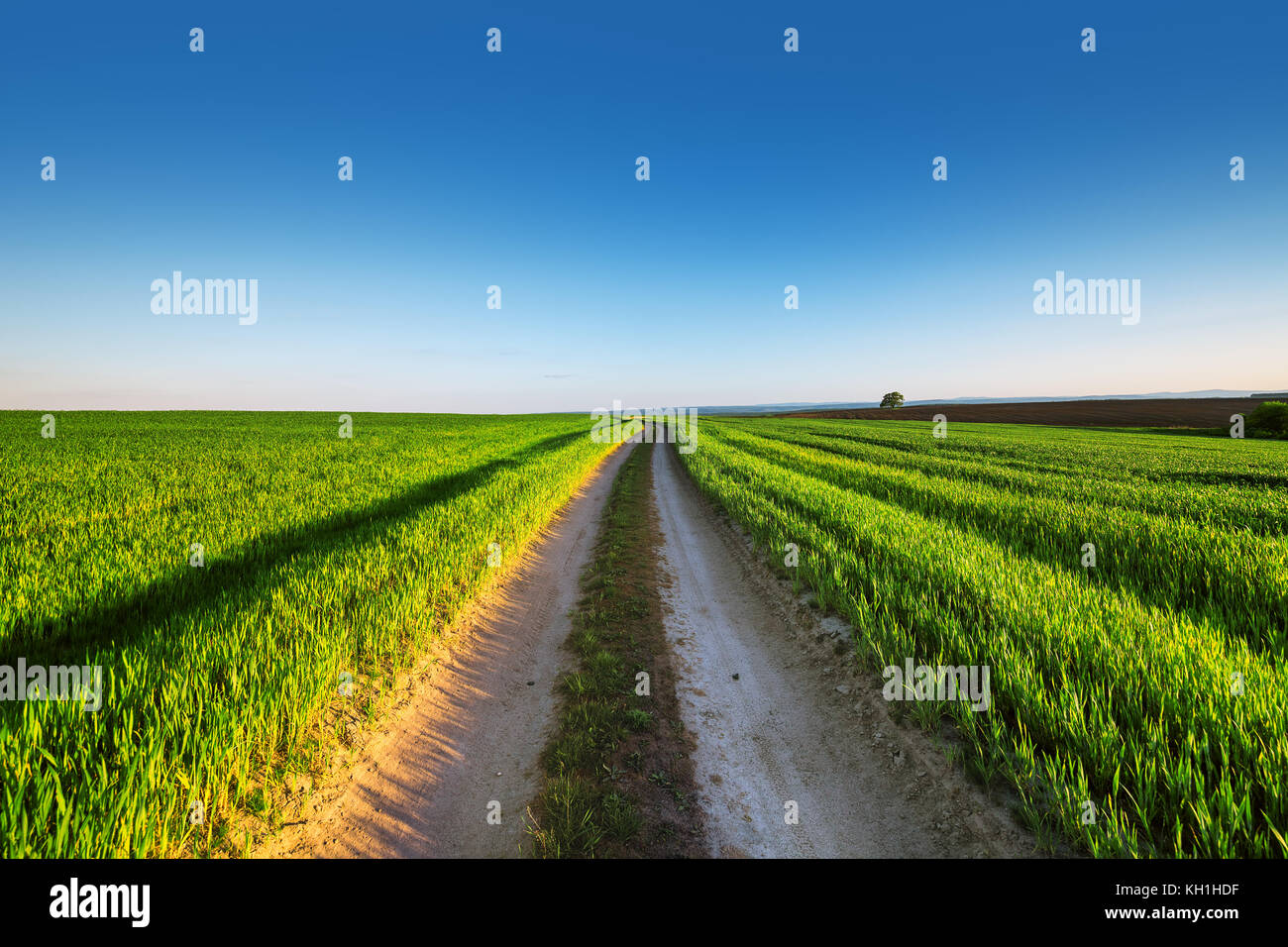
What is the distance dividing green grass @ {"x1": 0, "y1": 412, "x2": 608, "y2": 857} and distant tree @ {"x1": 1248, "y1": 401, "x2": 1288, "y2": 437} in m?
73.5

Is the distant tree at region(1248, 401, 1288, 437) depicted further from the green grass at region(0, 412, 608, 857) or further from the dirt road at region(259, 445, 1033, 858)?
the green grass at region(0, 412, 608, 857)

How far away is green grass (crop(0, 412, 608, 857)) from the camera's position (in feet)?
8.35

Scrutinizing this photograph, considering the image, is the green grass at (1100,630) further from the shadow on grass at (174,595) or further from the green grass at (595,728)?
the shadow on grass at (174,595)

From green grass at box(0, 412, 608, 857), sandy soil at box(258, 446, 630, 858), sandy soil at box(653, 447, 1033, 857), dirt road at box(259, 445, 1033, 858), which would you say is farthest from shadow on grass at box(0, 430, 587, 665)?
sandy soil at box(653, 447, 1033, 857)

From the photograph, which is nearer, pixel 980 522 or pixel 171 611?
pixel 171 611

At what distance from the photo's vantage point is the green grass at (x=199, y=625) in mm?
2545

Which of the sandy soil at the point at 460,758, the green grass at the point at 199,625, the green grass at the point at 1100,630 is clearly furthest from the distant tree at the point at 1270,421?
the sandy soil at the point at 460,758

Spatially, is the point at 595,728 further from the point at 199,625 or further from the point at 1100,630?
the point at 1100,630

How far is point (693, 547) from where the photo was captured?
1033 cm
